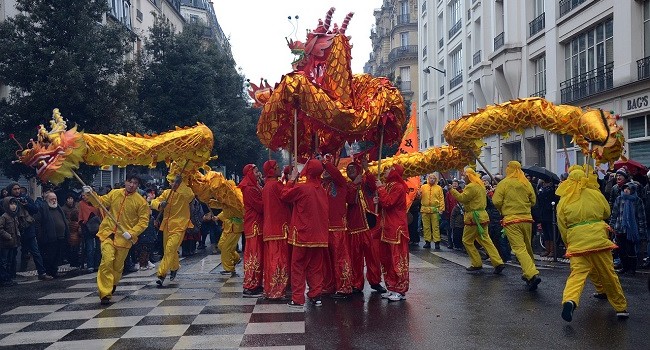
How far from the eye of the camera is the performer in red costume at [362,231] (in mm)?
9125

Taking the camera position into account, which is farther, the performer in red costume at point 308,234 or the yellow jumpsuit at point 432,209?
the yellow jumpsuit at point 432,209

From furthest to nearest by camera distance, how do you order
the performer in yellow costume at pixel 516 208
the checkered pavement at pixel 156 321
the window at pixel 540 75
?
1. the window at pixel 540 75
2. the performer in yellow costume at pixel 516 208
3. the checkered pavement at pixel 156 321

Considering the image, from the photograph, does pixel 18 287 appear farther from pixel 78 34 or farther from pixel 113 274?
pixel 78 34

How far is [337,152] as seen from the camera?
34.5ft

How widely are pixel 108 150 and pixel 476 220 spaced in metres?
5.77

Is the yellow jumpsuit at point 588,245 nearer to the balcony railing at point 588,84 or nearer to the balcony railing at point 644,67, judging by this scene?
the balcony railing at point 644,67

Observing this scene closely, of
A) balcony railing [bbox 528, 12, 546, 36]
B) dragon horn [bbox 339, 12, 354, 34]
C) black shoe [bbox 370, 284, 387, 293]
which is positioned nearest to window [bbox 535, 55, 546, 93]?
balcony railing [bbox 528, 12, 546, 36]

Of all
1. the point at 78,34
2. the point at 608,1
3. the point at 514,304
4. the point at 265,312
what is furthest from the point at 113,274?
the point at 608,1

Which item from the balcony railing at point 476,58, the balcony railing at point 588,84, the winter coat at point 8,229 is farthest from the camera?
the balcony railing at point 476,58

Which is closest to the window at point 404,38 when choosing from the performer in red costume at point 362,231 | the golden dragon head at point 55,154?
the performer in red costume at point 362,231

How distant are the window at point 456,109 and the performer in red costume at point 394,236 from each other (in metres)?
29.7

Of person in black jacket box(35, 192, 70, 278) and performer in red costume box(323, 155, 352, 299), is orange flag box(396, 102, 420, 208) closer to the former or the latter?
performer in red costume box(323, 155, 352, 299)

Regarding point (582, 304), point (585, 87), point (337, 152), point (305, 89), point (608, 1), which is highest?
point (608, 1)

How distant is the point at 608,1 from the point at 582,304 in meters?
13.5
